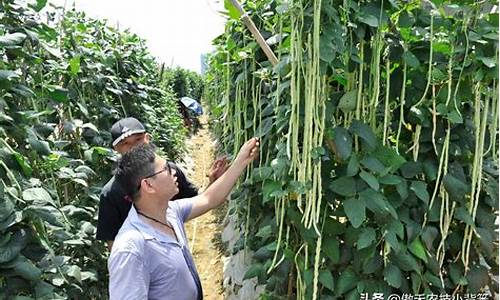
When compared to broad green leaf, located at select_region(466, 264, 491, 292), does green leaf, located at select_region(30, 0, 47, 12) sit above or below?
above

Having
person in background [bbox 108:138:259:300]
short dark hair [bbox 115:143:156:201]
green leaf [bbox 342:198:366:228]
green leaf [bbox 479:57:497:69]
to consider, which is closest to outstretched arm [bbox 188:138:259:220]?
person in background [bbox 108:138:259:300]

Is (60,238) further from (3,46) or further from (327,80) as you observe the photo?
(327,80)

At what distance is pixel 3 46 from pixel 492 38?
4.62ft

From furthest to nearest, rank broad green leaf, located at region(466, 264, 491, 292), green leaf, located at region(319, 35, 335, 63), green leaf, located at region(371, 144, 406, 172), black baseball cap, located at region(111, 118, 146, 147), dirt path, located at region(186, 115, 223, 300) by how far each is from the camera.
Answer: dirt path, located at region(186, 115, 223, 300) → black baseball cap, located at region(111, 118, 146, 147) → broad green leaf, located at region(466, 264, 491, 292) → green leaf, located at region(371, 144, 406, 172) → green leaf, located at region(319, 35, 335, 63)

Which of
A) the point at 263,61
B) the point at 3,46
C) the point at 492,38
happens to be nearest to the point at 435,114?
the point at 492,38

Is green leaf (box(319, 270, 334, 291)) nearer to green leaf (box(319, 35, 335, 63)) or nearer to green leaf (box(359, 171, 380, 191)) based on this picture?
green leaf (box(359, 171, 380, 191))

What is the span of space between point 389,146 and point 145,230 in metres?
0.78

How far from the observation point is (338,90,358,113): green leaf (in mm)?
1354

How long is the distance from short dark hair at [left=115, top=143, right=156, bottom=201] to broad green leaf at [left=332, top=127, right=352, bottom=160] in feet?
1.97

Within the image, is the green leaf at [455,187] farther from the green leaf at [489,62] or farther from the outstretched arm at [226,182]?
the outstretched arm at [226,182]

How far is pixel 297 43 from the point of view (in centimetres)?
128

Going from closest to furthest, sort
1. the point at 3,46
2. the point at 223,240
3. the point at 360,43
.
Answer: the point at 360,43 < the point at 3,46 < the point at 223,240

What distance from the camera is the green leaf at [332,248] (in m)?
1.42

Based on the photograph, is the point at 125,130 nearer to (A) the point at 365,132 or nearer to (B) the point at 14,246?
(B) the point at 14,246
